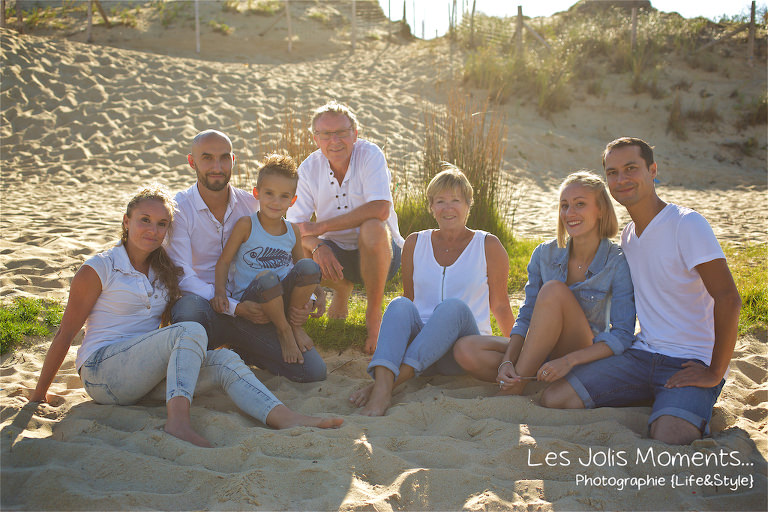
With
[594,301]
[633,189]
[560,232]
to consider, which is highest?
[633,189]

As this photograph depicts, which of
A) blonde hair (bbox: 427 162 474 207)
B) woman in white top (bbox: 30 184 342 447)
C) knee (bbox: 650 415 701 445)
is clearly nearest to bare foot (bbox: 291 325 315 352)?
woman in white top (bbox: 30 184 342 447)

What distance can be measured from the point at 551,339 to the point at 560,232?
0.49 metres

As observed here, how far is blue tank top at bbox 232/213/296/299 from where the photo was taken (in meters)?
3.08

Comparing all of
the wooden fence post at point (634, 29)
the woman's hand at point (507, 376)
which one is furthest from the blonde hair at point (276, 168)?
the wooden fence post at point (634, 29)

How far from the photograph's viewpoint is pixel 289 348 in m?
2.94

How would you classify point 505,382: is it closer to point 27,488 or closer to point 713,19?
point 27,488

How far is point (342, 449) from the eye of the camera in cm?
213

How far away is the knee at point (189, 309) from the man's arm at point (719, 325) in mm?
2074

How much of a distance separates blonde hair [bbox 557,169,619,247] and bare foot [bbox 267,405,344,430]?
1.30m

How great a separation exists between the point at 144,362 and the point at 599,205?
6.79ft

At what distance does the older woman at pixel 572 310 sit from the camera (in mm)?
2523

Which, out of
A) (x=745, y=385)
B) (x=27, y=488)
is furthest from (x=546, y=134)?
(x=27, y=488)

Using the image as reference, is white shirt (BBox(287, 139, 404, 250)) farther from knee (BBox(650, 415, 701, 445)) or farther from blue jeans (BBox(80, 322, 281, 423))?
knee (BBox(650, 415, 701, 445))

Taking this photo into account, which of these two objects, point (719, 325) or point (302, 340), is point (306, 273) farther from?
point (719, 325)
